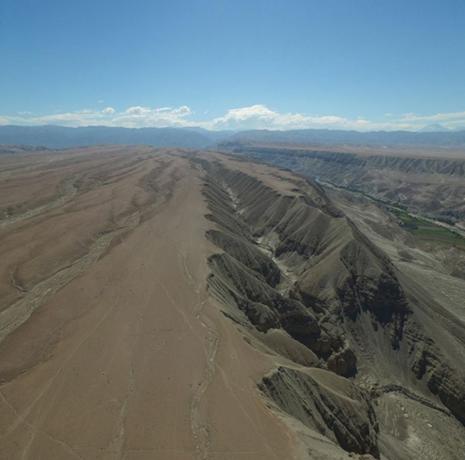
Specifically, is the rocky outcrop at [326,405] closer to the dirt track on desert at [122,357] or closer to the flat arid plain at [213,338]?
the flat arid plain at [213,338]

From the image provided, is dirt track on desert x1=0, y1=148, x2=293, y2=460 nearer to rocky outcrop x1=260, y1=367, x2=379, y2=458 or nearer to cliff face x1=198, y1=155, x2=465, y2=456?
rocky outcrop x1=260, y1=367, x2=379, y2=458

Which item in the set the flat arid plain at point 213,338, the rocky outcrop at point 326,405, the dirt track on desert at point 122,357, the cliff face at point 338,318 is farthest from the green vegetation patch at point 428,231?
the rocky outcrop at point 326,405

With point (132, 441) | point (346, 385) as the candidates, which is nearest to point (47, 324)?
point (132, 441)

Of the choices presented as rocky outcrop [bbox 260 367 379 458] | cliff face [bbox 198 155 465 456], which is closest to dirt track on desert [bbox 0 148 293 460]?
rocky outcrop [bbox 260 367 379 458]

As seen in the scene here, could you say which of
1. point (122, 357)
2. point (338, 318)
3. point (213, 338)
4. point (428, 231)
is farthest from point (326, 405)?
point (428, 231)

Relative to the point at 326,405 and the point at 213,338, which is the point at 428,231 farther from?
the point at 213,338
